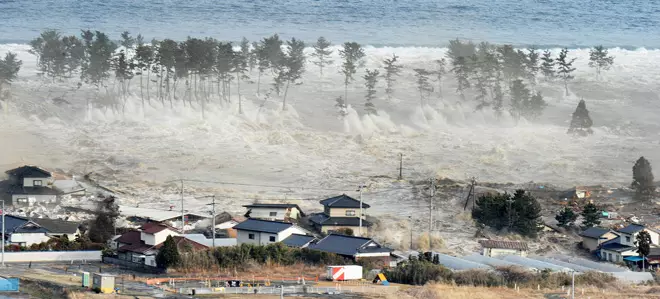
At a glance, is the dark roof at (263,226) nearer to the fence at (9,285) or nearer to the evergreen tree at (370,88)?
the fence at (9,285)

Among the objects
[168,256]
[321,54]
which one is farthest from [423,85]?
[168,256]

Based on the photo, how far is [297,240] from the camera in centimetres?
5931

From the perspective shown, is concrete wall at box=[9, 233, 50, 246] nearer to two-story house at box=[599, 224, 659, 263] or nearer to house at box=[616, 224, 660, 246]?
two-story house at box=[599, 224, 659, 263]

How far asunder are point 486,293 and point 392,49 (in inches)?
2907

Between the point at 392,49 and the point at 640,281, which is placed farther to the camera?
the point at 392,49

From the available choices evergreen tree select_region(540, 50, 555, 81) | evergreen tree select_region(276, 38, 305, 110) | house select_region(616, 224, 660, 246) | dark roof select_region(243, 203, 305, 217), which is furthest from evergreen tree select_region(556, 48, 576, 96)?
house select_region(616, 224, 660, 246)

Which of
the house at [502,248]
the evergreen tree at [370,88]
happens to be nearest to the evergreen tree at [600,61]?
the evergreen tree at [370,88]

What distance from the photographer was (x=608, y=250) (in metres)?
59.9

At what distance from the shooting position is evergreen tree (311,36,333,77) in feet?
370

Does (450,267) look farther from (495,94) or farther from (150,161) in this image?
(495,94)

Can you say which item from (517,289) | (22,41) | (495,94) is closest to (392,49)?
(495,94)

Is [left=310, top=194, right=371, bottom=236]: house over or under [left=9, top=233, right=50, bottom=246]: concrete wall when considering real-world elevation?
over

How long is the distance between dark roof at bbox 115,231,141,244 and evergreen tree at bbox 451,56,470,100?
5006cm

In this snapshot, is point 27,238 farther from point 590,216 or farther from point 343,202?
point 590,216
